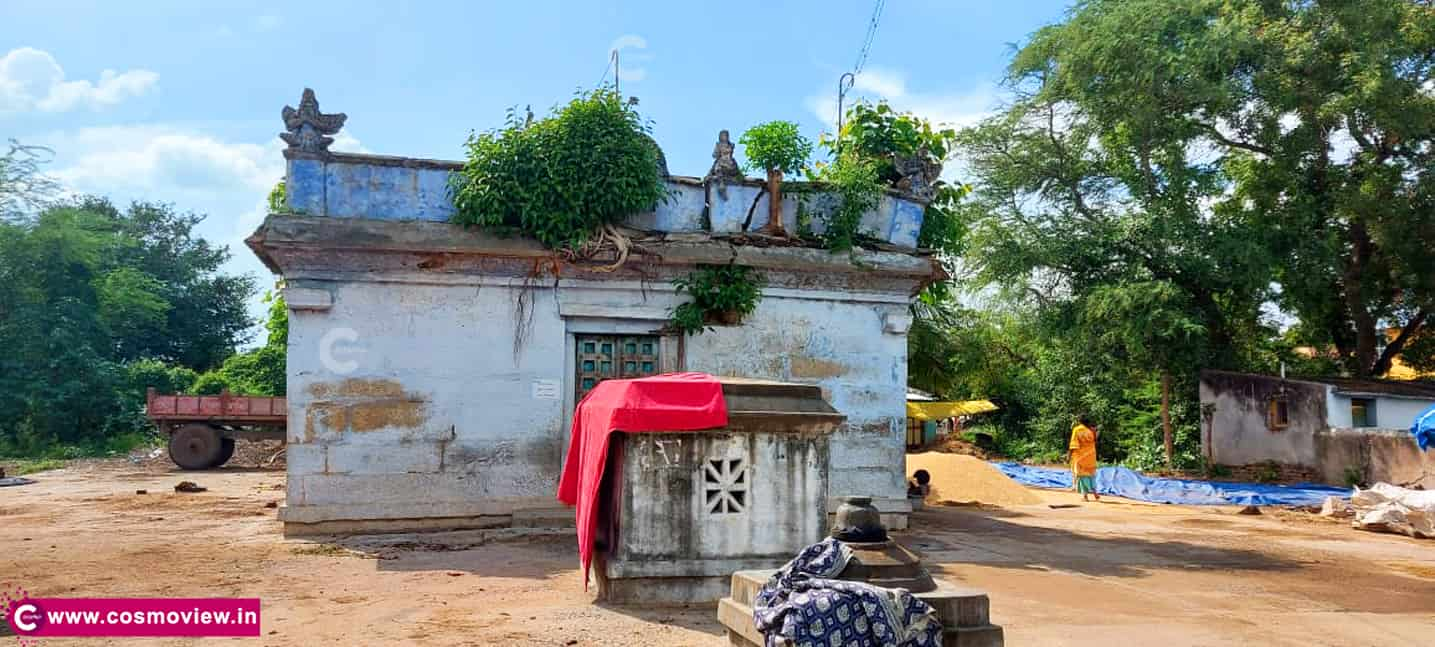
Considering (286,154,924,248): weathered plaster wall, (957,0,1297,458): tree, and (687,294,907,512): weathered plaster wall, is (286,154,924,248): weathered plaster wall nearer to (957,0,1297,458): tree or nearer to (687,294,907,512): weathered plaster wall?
(687,294,907,512): weathered plaster wall

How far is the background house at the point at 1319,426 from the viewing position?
58.1ft

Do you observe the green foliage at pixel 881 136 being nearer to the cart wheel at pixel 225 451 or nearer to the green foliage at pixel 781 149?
the green foliage at pixel 781 149

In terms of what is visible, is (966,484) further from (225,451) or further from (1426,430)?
(225,451)

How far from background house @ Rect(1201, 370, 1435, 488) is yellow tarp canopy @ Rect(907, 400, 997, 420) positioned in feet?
23.0

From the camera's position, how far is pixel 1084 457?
1795 cm

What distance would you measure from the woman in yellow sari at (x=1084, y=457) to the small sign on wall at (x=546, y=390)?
10.6 metres

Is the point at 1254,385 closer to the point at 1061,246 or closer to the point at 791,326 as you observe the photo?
the point at 1061,246

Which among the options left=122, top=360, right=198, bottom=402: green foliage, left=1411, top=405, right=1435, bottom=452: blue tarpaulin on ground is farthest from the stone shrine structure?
left=122, top=360, right=198, bottom=402: green foliage

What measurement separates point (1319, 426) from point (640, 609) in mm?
17292

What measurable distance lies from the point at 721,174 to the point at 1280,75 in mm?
16365

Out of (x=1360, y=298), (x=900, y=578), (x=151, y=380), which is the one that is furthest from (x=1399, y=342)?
(x=151, y=380)

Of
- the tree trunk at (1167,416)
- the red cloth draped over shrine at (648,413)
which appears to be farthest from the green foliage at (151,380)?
the red cloth draped over shrine at (648,413)

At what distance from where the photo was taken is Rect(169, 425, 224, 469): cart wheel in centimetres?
2338

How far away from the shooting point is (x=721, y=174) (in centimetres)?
1190
